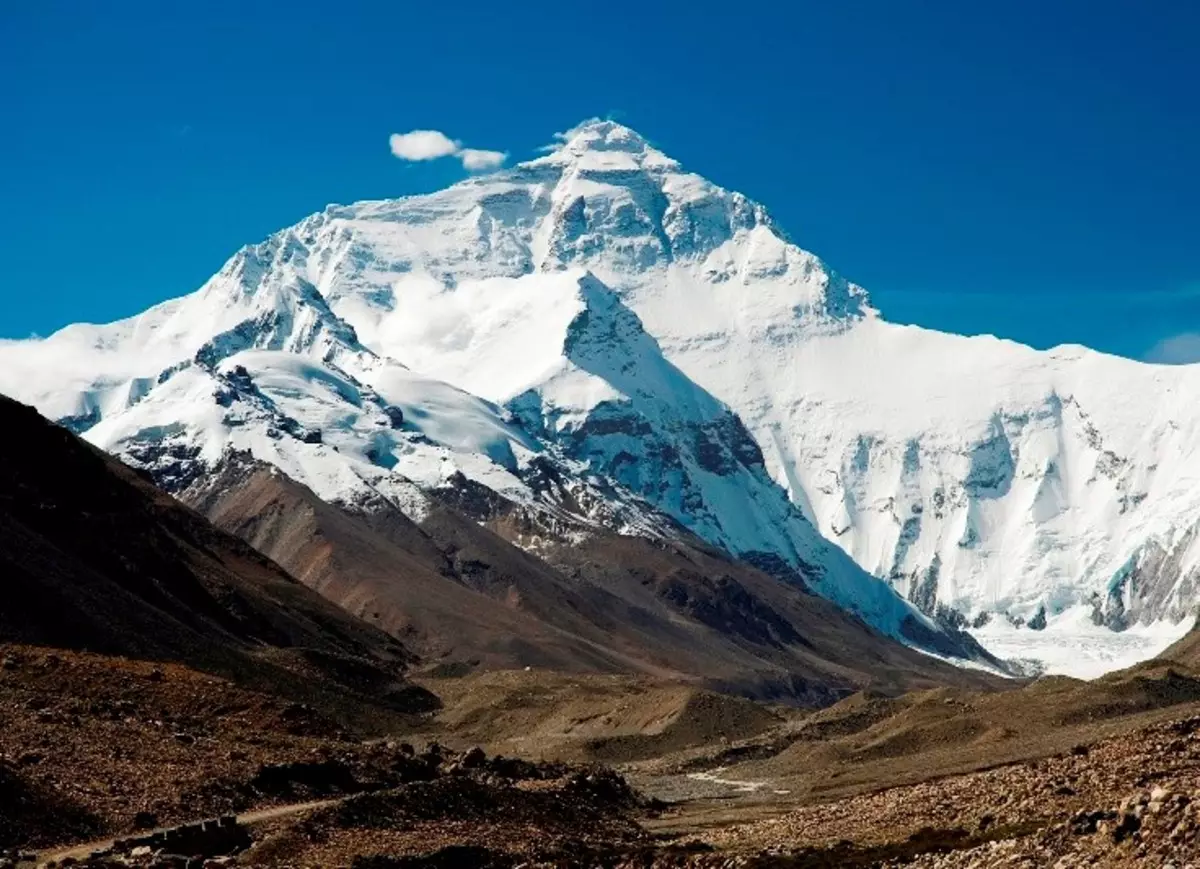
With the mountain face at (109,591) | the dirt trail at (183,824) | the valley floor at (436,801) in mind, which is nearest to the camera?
the valley floor at (436,801)

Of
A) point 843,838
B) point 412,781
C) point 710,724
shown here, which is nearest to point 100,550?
point 710,724

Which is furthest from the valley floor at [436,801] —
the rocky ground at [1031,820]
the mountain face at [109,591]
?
the mountain face at [109,591]

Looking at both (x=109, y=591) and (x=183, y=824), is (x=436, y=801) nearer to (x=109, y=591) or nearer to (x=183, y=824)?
(x=183, y=824)

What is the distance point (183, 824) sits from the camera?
65812 millimetres

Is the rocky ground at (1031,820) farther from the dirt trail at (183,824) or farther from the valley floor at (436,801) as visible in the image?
the dirt trail at (183,824)

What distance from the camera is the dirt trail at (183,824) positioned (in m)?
59.5

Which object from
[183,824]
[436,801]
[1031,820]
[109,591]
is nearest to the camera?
[1031,820]

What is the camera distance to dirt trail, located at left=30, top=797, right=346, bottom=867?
2344 inches

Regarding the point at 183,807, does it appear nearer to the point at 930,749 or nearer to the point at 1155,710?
the point at 930,749

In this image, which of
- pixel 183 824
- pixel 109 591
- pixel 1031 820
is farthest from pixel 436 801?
pixel 109 591

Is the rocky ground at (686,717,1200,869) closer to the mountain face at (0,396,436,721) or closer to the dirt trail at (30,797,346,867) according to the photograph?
the dirt trail at (30,797,346,867)

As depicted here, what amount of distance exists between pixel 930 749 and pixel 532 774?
55052mm

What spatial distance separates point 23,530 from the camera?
14588 centimetres

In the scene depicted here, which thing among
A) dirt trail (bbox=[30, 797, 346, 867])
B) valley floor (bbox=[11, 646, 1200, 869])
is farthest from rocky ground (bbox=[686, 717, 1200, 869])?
dirt trail (bbox=[30, 797, 346, 867])
